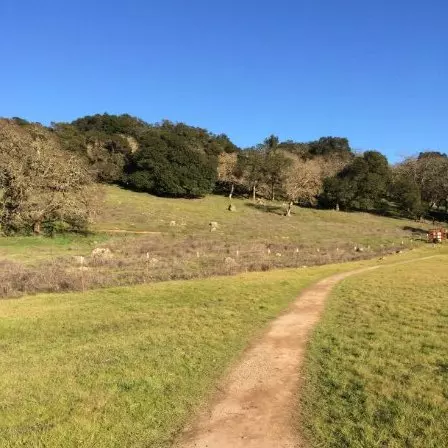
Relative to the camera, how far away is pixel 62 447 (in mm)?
7395

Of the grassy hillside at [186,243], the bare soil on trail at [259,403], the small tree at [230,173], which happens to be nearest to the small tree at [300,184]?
the grassy hillside at [186,243]

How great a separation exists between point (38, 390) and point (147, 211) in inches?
2064

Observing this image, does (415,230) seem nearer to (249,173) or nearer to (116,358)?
(249,173)

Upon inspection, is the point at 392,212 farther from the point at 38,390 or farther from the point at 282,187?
the point at 38,390

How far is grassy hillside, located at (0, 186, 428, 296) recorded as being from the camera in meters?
26.1

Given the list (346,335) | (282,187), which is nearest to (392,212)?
(282,187)

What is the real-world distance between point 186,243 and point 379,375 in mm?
32586

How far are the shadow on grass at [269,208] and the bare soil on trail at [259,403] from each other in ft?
197

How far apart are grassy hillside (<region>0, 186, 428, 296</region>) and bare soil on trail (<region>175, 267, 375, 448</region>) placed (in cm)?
1302

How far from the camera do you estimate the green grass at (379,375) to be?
788cm

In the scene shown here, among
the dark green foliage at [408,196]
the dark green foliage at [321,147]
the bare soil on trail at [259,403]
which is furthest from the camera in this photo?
the dark green foliage at [321,147]

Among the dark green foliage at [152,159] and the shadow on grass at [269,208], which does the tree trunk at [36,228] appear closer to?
the dark green foliage at [152,159]

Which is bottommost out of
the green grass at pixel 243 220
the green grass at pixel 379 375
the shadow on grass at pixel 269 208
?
the green grass at pixel 379 375

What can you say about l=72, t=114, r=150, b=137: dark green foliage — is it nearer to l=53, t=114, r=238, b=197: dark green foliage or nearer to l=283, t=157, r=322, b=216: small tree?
l=53, t=114, r=238, b=197: dark green foliage
